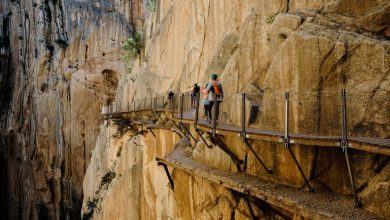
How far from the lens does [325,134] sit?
5.33 meters

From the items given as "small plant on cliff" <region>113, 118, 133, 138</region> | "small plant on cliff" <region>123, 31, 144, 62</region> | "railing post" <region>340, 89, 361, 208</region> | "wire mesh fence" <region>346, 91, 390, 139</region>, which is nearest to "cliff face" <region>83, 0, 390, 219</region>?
"wire mesh fence" <region>346, 91, 390, 139</region>

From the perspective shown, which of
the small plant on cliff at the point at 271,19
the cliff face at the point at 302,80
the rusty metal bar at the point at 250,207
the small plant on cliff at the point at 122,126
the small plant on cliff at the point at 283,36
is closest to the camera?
the cliff face at the point at 302,80

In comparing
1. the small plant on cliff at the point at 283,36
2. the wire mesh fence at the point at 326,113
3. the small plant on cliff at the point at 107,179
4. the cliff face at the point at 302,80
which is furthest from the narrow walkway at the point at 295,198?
the small plant on cliff at the point at 107,179

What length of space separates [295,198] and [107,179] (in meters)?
19.1

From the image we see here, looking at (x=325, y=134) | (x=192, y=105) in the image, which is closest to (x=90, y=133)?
(x=192, y=105)

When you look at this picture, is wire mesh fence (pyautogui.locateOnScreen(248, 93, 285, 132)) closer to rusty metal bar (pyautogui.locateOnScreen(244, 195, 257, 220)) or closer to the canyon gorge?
the canyon gorge

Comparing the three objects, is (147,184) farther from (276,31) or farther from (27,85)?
(27,85)

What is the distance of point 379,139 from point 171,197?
342 inches

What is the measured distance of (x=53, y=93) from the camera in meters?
42.6

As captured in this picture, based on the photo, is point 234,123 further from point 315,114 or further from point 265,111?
point 315,114

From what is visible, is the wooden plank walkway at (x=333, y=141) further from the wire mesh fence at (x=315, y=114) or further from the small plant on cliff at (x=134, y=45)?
the small plant on cliff at (x=134, y=45)

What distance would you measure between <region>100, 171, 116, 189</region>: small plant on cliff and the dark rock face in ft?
66.6

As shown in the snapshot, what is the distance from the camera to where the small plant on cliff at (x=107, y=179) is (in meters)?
21.6

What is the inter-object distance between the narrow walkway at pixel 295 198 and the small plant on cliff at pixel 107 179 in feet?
52.1
